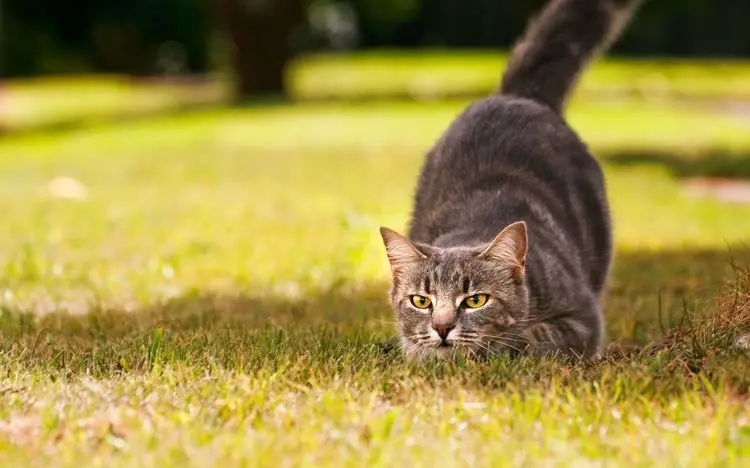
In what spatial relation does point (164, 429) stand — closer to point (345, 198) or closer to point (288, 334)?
point (288, 334)

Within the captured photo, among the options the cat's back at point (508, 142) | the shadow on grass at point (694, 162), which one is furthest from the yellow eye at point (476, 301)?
the shadow on grass at point (694, 162)

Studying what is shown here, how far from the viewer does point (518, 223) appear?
4.20 metres

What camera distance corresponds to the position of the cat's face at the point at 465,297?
4.20 m

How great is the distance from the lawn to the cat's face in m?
0.19

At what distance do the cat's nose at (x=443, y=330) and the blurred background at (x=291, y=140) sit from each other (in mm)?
1498

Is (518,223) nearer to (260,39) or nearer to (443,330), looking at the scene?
(443,330)

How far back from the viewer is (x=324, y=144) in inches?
663

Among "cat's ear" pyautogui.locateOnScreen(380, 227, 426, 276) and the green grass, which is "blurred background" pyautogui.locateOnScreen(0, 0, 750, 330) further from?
"cat's ear" pyautogui.locateOnScreen(380, 227, 426, 276)

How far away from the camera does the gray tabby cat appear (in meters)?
4.28

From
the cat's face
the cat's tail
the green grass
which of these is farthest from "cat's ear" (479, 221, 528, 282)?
the green grass

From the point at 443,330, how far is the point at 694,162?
9884 millimetres

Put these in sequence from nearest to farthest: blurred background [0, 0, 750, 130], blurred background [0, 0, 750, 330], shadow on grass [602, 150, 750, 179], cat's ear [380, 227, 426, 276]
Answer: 1. cat's ear [380, 227, 426, 276]
2. blurred background [0, 0, 750, 330]
3. shadow on grass [602, 150, 750, 179]
4. blurred background [0, 0, 750, 130]

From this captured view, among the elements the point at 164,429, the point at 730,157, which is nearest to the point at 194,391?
the point at 164,429

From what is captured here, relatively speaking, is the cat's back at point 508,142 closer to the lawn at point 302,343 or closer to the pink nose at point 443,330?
the lawn at point 302,343
